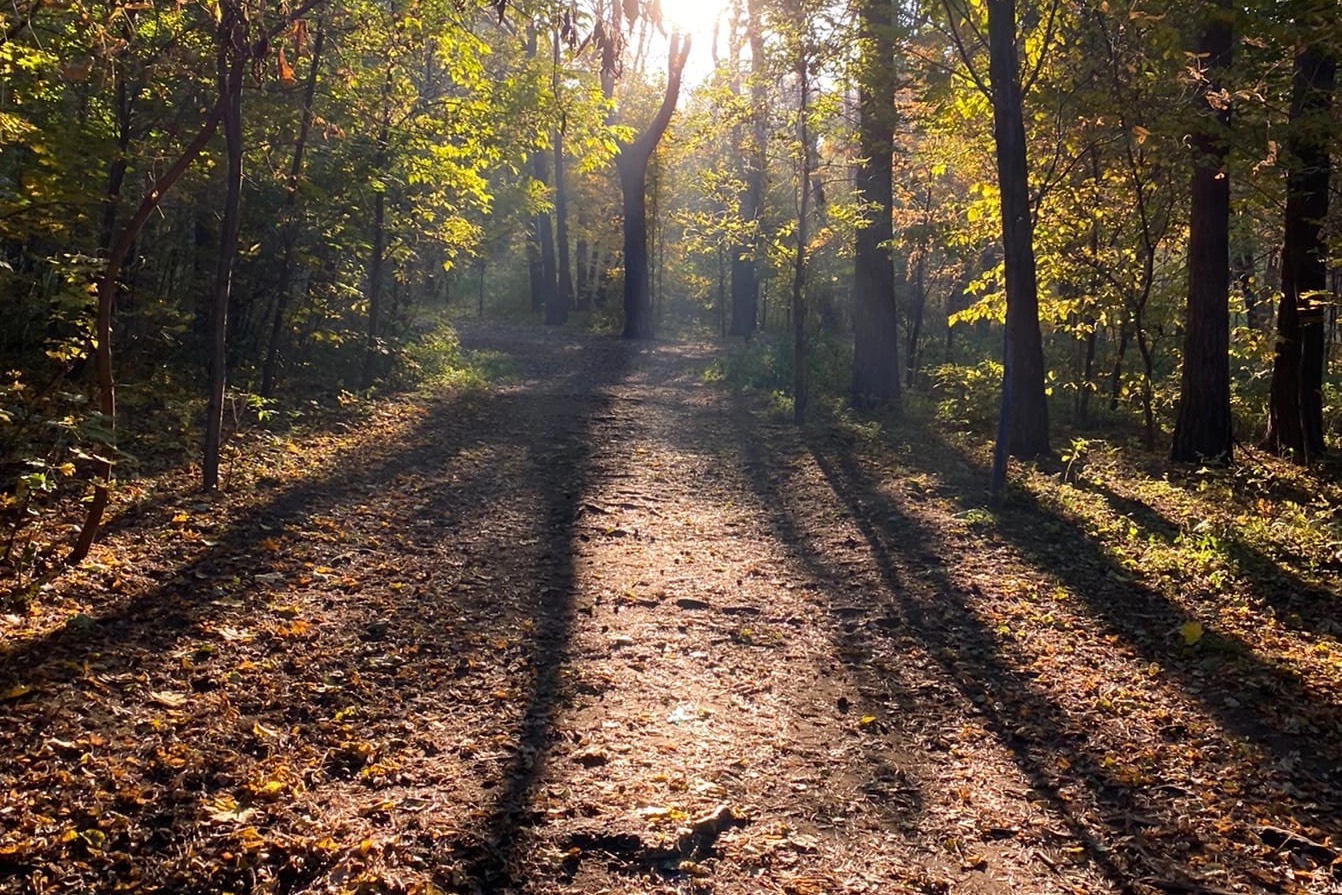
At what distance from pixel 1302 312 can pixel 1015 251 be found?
3.70m

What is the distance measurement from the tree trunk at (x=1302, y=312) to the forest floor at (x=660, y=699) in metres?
3.36

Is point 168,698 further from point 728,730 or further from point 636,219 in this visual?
point 636,219

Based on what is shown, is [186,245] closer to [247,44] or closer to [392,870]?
[247,44]

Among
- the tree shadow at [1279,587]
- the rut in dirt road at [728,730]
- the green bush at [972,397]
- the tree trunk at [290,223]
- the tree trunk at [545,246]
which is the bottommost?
the rut in dirt road at [728,730]

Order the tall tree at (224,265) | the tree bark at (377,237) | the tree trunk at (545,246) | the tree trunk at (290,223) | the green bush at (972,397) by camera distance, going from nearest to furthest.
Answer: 1. the tall tree at (224,265)
2. the tree trunk at (290,223)
3. the tree bark at (377,237)
4. the green bush at (972,397)
5. the tree trunk at (545,246)

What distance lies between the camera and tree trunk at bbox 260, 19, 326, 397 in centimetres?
952

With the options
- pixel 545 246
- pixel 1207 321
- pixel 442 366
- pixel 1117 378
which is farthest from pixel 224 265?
pixel 545 246

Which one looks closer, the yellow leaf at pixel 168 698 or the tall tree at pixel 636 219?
the yellow leaf at pixel 168 698

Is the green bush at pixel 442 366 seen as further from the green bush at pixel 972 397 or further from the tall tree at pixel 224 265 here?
the green bush at pixel 972 397

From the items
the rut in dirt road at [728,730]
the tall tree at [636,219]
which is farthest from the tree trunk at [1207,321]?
the tall tree at [636,219]

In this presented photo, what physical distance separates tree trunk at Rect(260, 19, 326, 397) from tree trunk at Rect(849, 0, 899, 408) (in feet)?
22.6

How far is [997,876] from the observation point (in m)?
3.48

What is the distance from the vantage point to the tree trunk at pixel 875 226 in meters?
12.2

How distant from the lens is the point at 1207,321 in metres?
10.5
